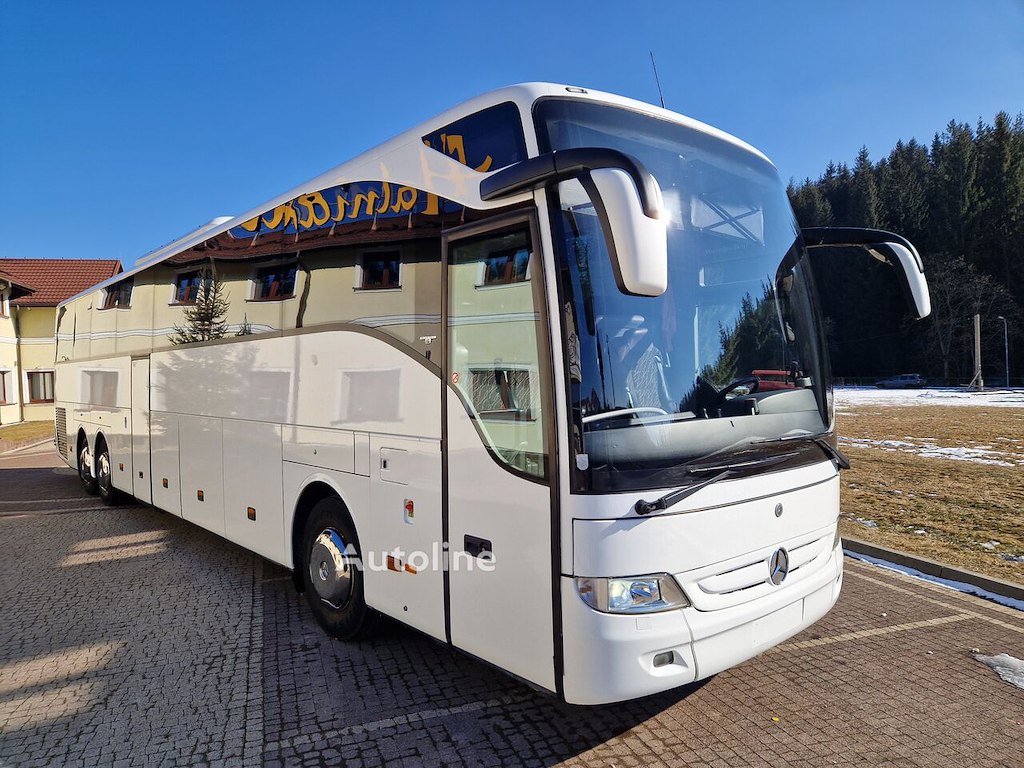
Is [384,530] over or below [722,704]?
over

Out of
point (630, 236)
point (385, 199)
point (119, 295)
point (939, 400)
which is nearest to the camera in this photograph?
point (630, 236)

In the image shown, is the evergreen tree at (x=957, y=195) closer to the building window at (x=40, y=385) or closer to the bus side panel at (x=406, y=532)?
the building window at (x=40, y=385)

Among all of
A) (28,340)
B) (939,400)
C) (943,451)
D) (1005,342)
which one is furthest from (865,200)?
(28,340)

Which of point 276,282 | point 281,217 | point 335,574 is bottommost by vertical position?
point 335,574

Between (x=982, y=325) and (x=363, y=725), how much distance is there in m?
84.1

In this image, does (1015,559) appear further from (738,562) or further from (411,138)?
(411,138)

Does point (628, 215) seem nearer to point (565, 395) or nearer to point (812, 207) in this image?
point (565, 395)

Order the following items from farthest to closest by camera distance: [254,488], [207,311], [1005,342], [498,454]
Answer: [1005,342] → [207,311] → [254,488] → [498,454]

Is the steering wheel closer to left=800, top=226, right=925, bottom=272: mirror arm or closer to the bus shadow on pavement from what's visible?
left=800, top=226, right=925, bottom=272: mirror arm

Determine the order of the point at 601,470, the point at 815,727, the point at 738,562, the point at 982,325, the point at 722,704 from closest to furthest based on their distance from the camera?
the point at 601,470 < the point at 738,562 < the point at 815,727 < the point at 722,704 < the point at 982,325

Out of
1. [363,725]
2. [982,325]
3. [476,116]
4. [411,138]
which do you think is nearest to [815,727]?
[363,725]

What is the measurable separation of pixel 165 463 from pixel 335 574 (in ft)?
13.5

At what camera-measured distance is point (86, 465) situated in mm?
11477

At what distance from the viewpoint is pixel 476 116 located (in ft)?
12.3
